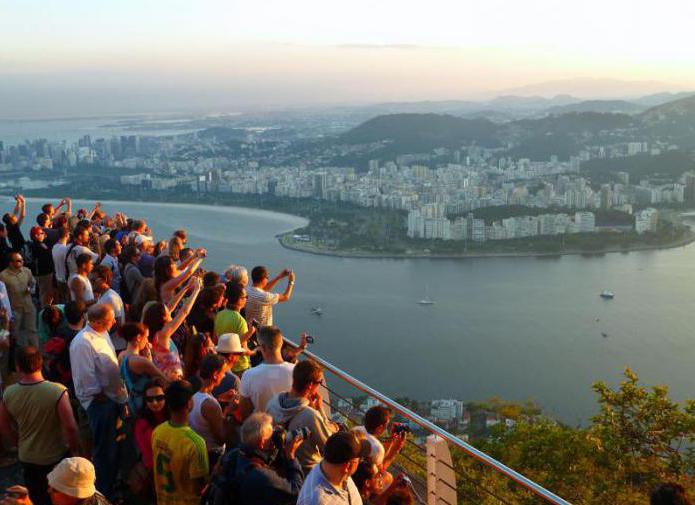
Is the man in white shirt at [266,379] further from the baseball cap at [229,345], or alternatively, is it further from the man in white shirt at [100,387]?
the man in white shirt at [100,387]

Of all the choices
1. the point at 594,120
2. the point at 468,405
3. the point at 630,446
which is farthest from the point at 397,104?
the point at 630,446

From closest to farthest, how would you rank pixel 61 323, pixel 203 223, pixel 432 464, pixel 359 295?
pixel 432 464, pixel 61 323, pixel 359 295, pixel 203 223

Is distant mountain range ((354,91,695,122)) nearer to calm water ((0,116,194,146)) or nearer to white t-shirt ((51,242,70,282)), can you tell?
calm water ((0,116,194,146))

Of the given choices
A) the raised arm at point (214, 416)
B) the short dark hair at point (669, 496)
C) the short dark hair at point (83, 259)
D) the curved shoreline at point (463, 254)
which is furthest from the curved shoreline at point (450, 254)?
the short dark hair at point (669, 496)

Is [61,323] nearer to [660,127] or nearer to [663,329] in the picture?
[663,329]

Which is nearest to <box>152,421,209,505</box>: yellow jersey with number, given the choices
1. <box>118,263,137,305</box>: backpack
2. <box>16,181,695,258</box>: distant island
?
<box>118,263,137,305</box>: backpack

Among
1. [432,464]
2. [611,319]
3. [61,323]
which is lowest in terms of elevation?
[611,319]

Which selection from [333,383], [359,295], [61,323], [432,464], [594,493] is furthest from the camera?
[359,295]

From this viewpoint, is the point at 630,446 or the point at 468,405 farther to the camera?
the point at 468,405
